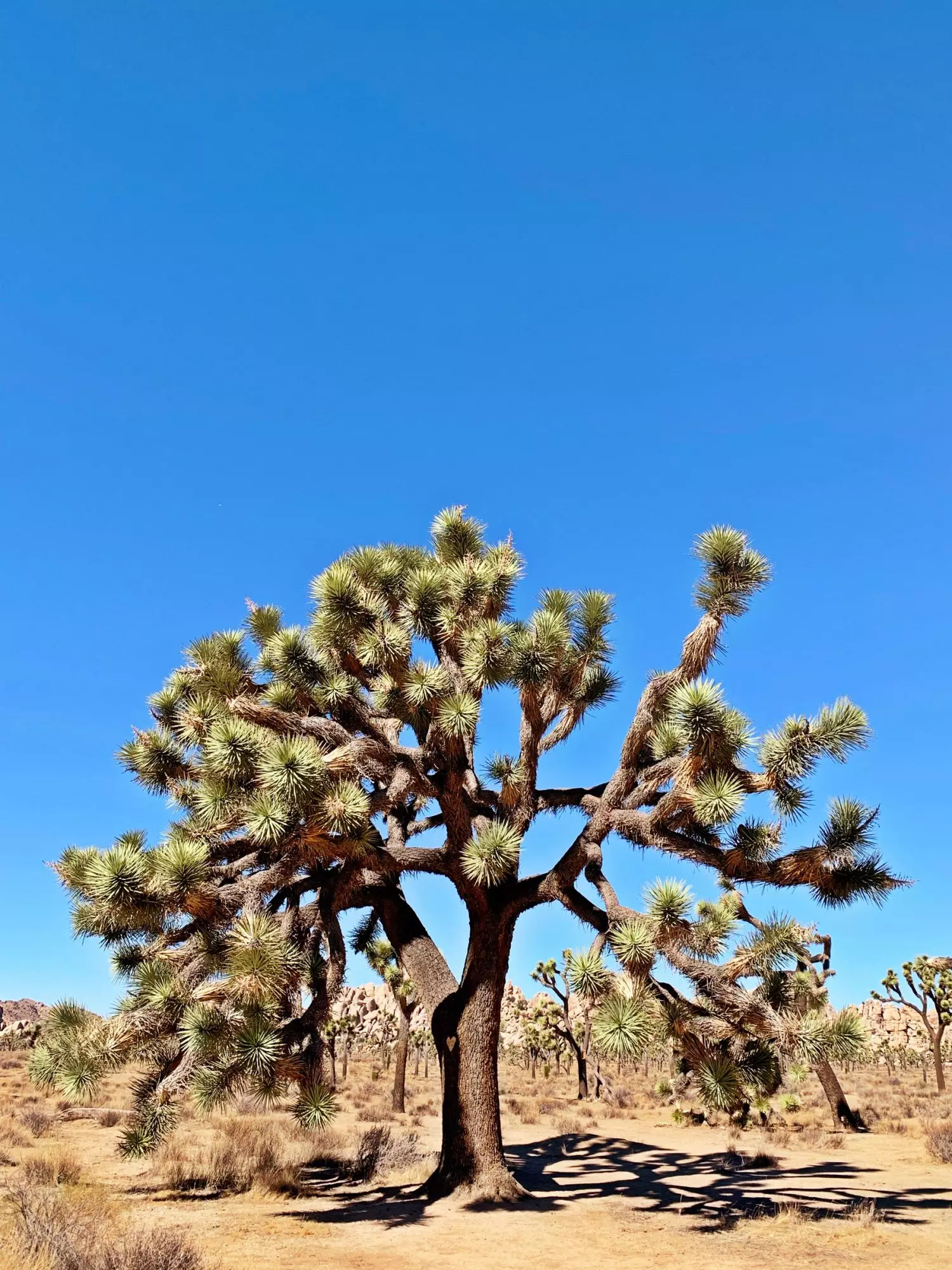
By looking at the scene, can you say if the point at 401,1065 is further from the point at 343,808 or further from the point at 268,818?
the point at 268,818

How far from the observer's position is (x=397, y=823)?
11.9 meters

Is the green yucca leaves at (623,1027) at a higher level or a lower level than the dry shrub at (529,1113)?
higher

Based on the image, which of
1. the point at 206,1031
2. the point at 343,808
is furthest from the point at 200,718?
the point at 206,1031

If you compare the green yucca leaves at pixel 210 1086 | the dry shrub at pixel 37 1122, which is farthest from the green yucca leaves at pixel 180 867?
the dry shrub at pixel 37 1122

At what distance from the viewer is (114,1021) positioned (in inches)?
330

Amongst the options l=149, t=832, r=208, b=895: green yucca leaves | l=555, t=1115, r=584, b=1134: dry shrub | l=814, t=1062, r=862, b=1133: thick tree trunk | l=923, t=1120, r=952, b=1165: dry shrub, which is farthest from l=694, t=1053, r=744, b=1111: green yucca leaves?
l=814, t=1062, r=862, b=1133: thick tree trunk

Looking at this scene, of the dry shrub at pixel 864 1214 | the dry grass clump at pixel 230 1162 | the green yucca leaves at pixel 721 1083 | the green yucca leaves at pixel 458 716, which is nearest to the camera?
the green yucca leaves at pixel 721 1083

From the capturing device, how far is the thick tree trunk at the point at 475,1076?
10133mm

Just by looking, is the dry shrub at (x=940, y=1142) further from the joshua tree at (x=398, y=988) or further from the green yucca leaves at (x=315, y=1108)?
the green yucca leaves at (x=315, y=1108)

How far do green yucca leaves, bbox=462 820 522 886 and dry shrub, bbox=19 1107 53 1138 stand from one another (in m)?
11.6

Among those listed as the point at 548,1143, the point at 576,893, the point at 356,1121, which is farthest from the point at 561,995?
the point at 576,893

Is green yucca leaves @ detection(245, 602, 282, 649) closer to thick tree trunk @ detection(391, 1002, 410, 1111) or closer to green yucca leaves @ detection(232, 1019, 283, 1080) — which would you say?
green yucca leaves @ detection(232, 1019, 283, 1080)

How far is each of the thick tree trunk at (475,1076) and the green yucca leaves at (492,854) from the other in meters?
2.05

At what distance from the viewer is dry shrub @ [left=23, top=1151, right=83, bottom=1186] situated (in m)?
10.5
